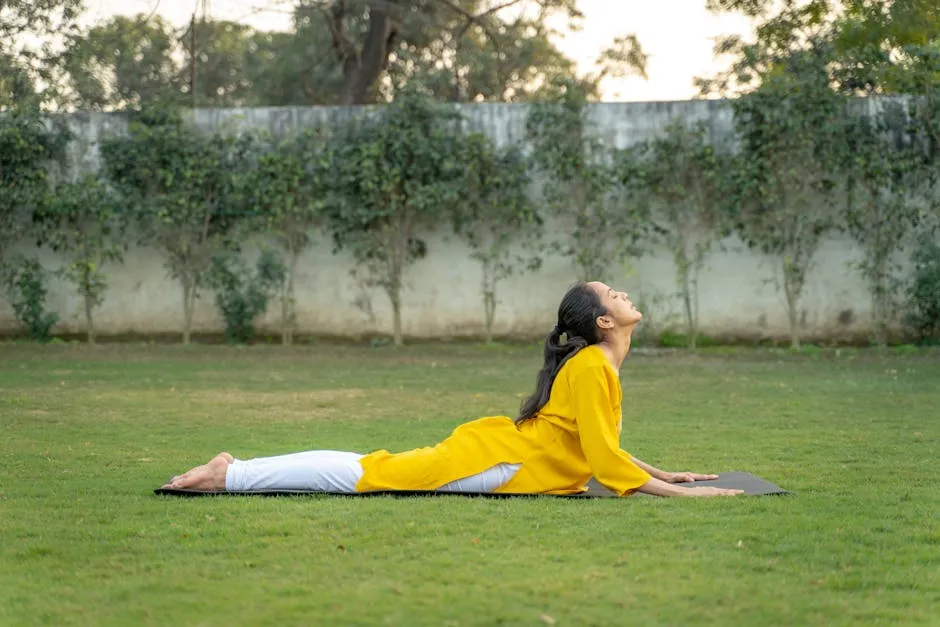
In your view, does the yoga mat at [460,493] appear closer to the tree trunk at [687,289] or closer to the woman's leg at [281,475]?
the woman's leg at [281,475]

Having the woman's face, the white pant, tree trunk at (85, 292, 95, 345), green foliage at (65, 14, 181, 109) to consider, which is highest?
green foliage at (65, 14, 181, 109)

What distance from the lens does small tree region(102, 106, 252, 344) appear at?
15.9 metres

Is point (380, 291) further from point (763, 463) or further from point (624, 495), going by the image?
point (624, 495)

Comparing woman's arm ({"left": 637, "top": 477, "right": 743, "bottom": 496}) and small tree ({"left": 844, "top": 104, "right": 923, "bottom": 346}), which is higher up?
small tree ({"left": 844, "top": 104, "right": 923, "bottom": 346})

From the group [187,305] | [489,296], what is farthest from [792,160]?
[187,305]

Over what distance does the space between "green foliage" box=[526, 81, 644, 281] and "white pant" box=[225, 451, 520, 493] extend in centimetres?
970

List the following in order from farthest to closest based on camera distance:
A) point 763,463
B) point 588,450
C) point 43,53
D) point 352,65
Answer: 1. point 352,65
2. point 43,53
3. point 763,463
4. point 588,450

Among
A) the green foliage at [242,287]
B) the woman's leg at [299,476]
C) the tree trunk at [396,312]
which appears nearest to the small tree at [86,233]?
the green foliage at [242,287]

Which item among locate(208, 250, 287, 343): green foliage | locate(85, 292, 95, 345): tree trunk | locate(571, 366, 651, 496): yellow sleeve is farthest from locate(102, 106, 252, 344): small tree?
locate(571, 366, 651, 496): yellow sleeve

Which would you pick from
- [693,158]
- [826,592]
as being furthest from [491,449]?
[693,158]

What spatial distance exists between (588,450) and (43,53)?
1177 centimetres

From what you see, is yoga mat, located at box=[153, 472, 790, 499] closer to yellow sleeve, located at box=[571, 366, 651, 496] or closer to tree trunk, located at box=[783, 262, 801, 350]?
yellow sleeve, located at box=[571, 366, 651, 496]

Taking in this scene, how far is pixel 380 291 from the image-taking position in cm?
1636

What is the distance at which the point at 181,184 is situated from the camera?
52.5 ft
